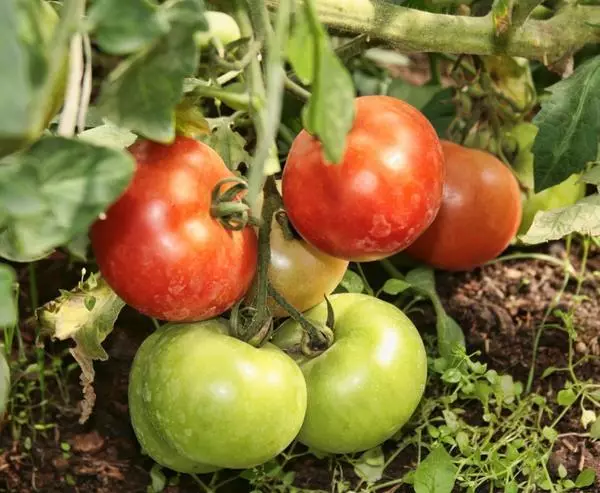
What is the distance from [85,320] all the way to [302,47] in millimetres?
469

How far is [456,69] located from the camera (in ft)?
4.53

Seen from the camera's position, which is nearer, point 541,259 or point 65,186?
point 65,186

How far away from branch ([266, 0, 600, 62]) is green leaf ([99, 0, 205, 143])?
12.1 inches

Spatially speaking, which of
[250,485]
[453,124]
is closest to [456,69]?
[453,124]

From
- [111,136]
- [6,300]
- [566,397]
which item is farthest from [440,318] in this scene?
[6,300]

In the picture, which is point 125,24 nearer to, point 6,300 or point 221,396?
point 6,300

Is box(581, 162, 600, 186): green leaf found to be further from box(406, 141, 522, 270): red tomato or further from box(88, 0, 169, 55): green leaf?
box(88, 0, 169, 55): green leaf

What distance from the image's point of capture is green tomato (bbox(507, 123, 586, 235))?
1343 mm

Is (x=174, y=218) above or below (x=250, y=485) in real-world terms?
above

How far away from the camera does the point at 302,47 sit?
2.41ft

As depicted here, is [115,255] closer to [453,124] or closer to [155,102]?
[155,102]

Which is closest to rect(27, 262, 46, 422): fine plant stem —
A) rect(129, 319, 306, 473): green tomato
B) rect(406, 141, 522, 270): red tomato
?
rect(129, 319, 306, 473): green tomato

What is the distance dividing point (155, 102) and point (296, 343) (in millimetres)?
411

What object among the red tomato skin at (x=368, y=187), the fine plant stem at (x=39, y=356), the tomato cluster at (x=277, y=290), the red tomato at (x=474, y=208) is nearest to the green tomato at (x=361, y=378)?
the tomato cluster at (x=277, y=290)
